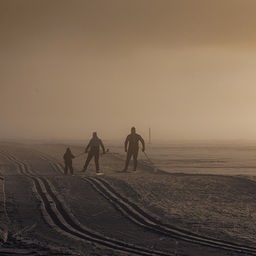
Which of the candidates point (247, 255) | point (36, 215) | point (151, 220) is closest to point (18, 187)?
point (36, 215)

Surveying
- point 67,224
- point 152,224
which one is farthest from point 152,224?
point 67,224

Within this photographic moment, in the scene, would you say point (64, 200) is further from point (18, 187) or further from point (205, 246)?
point (205, 246)

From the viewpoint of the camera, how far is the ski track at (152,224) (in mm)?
11166

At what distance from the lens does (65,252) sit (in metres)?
10.4

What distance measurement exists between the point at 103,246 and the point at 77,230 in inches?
60.0

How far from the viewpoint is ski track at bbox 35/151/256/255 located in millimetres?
11166

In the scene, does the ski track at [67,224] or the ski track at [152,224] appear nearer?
the ski track at [67,224]

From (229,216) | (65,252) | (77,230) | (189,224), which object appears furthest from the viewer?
(229,216)

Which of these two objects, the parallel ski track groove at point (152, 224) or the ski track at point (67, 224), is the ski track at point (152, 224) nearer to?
the parallel ski track groove at point (152, 224)

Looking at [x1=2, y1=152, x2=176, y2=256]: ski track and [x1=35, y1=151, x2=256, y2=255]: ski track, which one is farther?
[x1=35, y1=151, x2=256, y2=255]: ski track

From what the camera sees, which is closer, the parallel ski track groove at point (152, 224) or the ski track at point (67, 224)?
the ski track at point (67, 224)

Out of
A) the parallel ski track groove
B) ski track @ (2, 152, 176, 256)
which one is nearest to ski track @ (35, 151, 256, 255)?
the parallel ski track groove

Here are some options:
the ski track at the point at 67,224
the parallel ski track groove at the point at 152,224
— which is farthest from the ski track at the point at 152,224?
the ski track at the point at 67,224

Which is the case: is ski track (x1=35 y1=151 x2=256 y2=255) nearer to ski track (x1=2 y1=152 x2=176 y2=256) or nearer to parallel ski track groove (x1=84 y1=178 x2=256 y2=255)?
parallel ski track groove (x1=84 y1=178 x2=256 y2=255)
